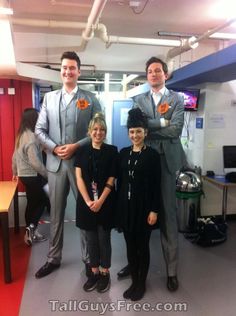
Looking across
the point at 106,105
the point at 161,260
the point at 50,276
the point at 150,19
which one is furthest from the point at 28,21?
the point at 161,260

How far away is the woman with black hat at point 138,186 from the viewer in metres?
2.17

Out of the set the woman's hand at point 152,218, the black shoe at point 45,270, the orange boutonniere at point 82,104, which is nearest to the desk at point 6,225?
the black shoe at point 45,270

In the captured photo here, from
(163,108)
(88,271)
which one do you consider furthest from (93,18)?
(88,271)

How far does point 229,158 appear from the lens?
4.20 meters

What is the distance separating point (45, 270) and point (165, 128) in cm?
167

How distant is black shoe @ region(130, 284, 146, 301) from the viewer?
2350 mm

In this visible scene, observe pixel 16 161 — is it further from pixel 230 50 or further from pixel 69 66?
pixel 230 50

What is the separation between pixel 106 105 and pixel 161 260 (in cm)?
348

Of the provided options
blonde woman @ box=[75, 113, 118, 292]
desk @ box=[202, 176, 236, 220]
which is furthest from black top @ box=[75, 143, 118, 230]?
desk @ box=[202, 176, 236, 220]

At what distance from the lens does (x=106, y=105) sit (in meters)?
5.75

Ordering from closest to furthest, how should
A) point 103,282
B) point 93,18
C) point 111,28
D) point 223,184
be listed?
point 103,282, point 93,18, point 223,184, point 111,28

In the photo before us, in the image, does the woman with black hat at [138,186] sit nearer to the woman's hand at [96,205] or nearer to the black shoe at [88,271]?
the woman's hand at [96,205]

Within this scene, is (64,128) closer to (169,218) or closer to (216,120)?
(169,218)

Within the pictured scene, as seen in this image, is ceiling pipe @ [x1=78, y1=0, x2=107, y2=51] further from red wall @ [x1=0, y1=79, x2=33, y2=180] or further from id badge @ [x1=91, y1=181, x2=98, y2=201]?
id badge @ [x1=91, y1=181, x2=98, y2=201]
